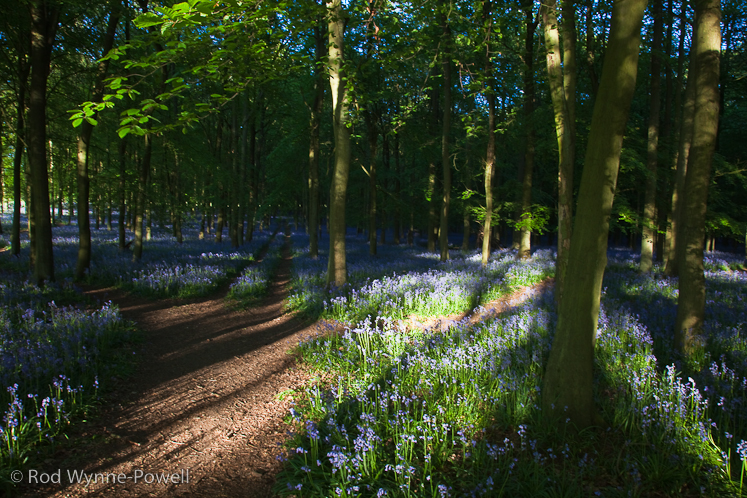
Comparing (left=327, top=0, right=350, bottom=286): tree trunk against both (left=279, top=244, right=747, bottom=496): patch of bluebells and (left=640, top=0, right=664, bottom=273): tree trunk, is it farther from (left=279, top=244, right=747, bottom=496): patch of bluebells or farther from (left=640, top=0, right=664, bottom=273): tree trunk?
(left=640, top=0, right=664, bottom=273): tree trunk

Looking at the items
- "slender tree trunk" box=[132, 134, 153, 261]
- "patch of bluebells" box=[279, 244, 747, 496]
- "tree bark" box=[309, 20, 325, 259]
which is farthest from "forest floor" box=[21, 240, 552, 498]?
"tree bark" box=[309, 20, 325, 259]

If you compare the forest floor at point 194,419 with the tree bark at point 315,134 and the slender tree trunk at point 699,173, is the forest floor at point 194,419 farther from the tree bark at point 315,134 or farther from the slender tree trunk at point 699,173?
the tree bark at point 315,134

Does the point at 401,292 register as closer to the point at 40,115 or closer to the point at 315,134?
the point at 40,115

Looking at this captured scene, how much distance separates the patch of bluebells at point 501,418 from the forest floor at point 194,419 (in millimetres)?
437

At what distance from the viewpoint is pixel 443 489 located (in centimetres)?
243

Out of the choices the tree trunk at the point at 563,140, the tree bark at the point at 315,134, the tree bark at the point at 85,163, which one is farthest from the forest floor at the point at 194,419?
the tree bark at the point at 315,134

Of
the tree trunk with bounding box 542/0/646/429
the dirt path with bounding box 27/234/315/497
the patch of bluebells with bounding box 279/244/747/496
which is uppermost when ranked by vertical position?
the tree trunk with bounding box 542/0/646/429

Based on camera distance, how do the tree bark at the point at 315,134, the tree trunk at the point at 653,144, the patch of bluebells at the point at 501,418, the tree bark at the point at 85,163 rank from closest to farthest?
the patch of bluebells at the point at 501,418 → the tree bark at the point at 85,163 → the tree trunk at the point at 653,144 → the tree bark at the point at 315,134

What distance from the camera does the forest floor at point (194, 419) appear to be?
308 centimetres

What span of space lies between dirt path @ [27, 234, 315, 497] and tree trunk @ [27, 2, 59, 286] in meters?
3.83

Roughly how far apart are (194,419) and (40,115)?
29.4ft

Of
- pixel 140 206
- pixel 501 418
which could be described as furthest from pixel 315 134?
pixel 501 418

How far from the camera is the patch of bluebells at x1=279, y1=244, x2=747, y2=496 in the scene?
276 centimetres

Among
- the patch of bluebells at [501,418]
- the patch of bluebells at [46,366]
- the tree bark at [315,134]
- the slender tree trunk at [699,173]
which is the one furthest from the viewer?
the tree bark at [315,134]
